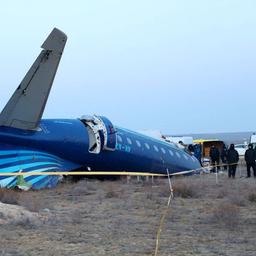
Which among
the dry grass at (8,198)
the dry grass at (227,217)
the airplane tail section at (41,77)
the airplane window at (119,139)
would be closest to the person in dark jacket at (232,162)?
the airplane window at (119,139)

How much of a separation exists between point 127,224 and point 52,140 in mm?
9037

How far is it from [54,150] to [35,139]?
3.22 feet

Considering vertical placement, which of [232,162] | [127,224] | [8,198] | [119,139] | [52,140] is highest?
[119,139]

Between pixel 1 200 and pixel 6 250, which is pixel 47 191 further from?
pixel 6 250

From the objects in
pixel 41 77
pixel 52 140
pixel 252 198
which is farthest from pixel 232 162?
pixel 41 77

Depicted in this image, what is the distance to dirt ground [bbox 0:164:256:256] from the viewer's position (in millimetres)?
8336

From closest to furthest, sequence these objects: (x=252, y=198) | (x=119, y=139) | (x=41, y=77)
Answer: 1. (x=252, y=198)
2. (x=41, y=77)
3. (x=119, y=139)

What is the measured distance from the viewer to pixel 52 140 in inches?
762

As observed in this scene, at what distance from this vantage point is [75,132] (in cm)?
2041

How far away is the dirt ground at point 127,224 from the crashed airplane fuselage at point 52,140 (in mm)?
2128

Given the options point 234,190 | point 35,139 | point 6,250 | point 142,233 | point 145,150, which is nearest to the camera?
point 6,250

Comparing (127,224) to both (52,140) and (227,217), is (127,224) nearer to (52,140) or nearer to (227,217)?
(227,217)

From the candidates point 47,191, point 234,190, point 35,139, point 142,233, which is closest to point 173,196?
point 234,190

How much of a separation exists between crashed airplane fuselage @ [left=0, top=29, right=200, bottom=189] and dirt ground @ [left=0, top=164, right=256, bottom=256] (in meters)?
2.13
